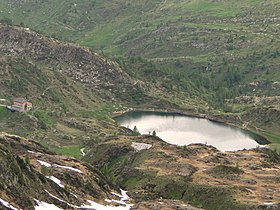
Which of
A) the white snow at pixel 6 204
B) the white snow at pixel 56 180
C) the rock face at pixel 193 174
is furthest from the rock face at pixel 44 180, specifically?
the rock face at pixel 193 174

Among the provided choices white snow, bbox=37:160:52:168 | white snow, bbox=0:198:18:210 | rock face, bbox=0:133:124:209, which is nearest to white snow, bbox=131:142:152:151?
rock face, bbox=0:133:124:209

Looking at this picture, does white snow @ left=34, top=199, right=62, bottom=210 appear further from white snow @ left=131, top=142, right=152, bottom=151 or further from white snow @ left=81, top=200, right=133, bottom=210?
white snow @ left=131, top=142, right=152, bottom=151

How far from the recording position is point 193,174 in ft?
441

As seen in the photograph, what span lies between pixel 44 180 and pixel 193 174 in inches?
2117

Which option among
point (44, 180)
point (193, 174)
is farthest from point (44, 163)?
point (193, 174)

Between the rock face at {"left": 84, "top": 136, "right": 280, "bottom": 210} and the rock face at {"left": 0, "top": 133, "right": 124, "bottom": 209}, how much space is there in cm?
954

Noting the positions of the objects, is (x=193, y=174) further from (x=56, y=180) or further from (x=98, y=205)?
(x=56, y=180)

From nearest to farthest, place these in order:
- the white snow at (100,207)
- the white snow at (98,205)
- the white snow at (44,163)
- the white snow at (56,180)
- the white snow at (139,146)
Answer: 1. the white snow at (98,205)
2. the white snow at (100,207)
3. the white snow at (56,180)
4. the white snow at (44,163)
5. the white snow at (139,146)

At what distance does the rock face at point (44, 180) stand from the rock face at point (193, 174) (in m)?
9.54

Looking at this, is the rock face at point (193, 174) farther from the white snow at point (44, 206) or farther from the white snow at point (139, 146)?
the white snow at point (44, 206)

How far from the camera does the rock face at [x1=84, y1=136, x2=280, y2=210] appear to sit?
11594 cm

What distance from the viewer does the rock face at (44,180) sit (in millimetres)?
74312

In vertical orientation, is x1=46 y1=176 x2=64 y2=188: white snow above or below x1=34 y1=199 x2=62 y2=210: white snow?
above

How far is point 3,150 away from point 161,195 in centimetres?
4723
